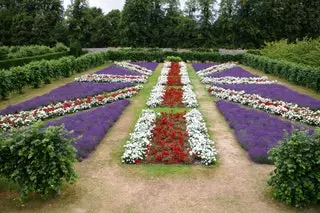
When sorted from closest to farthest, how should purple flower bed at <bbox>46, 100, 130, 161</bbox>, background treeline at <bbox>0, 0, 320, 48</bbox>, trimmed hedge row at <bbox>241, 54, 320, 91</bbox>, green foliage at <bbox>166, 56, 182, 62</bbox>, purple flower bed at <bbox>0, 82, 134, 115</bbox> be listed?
purple flower bed at <bbox>46, 100, 130, 161</bbox>, purple flower bed at <bbox>0, 82, 134, 115</bbox>, trimmed hedge row at <bbox>241, 54, 320, 91</bbox>, green foliage at <bbox>166, 56, 182, 62</bbox>, background treeline at <bbox>0, 0, 320, 48</bbox>

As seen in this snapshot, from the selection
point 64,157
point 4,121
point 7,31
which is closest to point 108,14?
point 7,31

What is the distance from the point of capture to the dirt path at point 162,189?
22.1 feet

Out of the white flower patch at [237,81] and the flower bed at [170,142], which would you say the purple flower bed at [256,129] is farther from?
the white flower patch at [237,81]

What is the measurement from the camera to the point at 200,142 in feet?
33.3

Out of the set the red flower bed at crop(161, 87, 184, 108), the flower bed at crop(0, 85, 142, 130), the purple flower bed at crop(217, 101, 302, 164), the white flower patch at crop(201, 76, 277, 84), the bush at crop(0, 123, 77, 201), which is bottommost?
the white flower patch at crop(201, 76, 277, 84)

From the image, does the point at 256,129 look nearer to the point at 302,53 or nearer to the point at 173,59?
the point at 302,53

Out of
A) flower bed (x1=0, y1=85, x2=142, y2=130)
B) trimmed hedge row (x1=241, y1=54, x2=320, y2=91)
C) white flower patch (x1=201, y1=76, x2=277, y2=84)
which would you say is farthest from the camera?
white flower patch (x1=201, y1=76, x2=277, y2=84)

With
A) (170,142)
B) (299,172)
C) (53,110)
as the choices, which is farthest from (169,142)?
→ (53,110)

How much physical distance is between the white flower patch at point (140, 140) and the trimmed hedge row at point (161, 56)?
31389 millimetres

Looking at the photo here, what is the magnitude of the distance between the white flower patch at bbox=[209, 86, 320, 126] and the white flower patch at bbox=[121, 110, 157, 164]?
17.7 ft

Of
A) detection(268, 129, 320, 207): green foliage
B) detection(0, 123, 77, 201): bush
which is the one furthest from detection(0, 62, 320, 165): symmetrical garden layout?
detection(268, 129, 320, 207): green foliage

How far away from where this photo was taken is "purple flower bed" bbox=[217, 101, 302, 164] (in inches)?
377

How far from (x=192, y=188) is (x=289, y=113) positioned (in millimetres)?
8068

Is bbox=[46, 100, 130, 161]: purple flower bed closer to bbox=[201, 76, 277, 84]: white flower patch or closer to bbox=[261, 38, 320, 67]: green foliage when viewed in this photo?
bbox=[201, 76, 277, 84]: white flower patch
